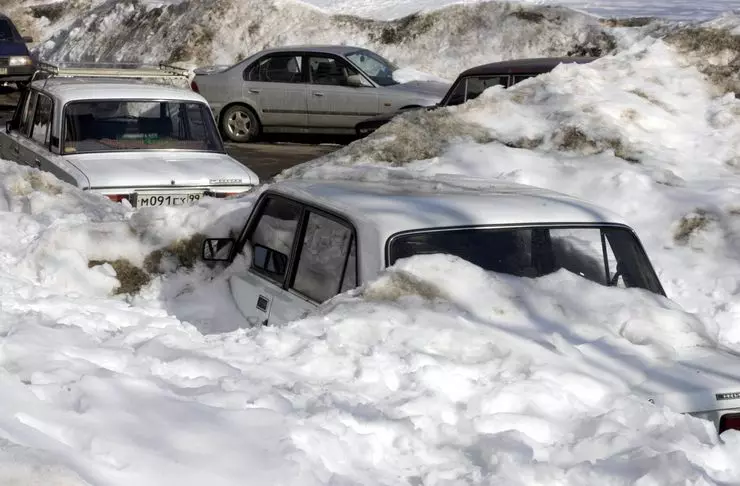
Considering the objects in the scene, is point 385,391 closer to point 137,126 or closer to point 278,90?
point 137,126

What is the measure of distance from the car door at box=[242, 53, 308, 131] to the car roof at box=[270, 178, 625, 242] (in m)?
12.0

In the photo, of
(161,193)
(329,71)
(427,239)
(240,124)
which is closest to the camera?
(427,239)

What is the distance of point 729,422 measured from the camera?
4145 mm

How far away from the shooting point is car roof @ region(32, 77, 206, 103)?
10078 mm

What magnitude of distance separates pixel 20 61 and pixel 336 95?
8.12 m

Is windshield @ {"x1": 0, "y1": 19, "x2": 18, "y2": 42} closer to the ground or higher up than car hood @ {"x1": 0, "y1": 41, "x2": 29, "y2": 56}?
higher up

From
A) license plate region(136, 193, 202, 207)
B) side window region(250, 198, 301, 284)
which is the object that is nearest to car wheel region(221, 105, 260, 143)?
license plate region(136, 193, 202, 207)

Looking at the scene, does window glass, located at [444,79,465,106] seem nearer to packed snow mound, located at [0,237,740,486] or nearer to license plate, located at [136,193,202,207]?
license plate, located at [136,193,202,207]

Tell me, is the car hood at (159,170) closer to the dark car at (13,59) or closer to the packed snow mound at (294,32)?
the packed snow mound at (294,32)

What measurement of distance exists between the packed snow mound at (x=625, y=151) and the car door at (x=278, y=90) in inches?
300

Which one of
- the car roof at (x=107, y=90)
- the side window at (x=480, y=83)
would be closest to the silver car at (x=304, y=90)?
the side window at (x=480, y=83)

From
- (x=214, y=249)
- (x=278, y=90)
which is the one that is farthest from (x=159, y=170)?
(x=278, y=90)

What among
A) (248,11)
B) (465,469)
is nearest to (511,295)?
(465,469)

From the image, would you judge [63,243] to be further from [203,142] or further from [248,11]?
[248,11]
